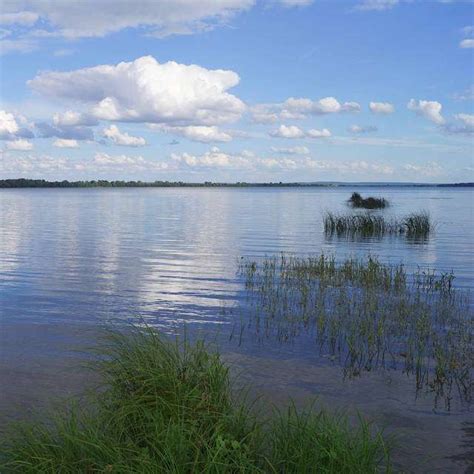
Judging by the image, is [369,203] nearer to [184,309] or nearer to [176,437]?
[184,309]

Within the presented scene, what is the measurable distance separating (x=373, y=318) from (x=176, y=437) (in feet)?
34.1

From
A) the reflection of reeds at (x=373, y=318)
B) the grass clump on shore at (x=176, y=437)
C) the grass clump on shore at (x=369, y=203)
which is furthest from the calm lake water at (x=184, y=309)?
the grass clump on shore at (x=369, y=203)

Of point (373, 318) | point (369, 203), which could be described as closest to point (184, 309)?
point (373, 318)

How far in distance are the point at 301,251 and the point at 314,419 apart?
26.0 meters

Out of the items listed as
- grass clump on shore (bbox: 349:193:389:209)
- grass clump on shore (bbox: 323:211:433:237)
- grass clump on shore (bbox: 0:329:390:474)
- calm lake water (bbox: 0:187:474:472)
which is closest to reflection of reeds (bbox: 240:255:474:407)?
calm lake water (bbox: 0:187:474:472)

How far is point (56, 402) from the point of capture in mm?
9672

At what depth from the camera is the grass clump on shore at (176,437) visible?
5945 mm

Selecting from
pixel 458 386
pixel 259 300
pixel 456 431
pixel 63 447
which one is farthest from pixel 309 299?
pixel 63 447

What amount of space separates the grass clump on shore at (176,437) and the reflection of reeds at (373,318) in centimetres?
457

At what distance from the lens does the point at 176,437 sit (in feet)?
20.2

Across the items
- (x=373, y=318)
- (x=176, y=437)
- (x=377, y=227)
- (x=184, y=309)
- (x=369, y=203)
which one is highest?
(x=369, y=203)

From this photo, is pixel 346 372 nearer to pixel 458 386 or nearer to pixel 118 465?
pixel 458 386

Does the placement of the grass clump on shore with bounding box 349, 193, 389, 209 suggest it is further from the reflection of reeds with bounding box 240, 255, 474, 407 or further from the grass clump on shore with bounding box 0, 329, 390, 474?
the grass clump on shore with bounding box 0, 329, 390, 474

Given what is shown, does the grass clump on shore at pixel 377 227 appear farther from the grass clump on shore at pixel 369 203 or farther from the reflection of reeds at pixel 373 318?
the grass clump on shore at pixel 369 203
